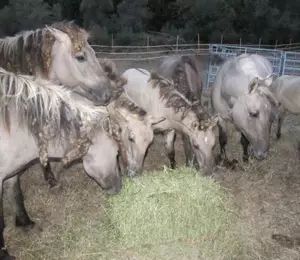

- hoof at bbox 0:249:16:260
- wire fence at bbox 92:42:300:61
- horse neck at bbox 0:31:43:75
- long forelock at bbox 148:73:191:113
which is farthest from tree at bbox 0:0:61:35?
hoof at bbox 0:249:16:260

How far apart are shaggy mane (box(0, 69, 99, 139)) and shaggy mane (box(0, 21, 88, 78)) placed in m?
0.80

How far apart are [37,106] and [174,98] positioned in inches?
88.6

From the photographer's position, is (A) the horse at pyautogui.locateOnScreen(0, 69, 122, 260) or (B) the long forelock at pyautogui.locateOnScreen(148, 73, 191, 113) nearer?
(A) the horse at pyautogui.locateOnScreen(0, 69, 122, 260)

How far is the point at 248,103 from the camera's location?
4.92 metres

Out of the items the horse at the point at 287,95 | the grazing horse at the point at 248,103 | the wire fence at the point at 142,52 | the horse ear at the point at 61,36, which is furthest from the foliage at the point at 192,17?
the horse ear at the point at 61,36

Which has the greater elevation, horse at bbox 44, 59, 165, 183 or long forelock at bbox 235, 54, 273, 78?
long forelock at bbox 235, 54, 273, 78

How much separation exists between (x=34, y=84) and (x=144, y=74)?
124 inches

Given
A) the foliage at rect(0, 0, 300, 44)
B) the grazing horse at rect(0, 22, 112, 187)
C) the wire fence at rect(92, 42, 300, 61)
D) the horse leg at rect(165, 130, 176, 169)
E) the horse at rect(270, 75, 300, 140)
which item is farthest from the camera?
the foliage at rect(0, 0, 300, 44)

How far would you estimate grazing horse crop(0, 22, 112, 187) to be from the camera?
3.81 metres

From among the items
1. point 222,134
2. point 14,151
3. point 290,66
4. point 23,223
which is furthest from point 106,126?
point 290,66

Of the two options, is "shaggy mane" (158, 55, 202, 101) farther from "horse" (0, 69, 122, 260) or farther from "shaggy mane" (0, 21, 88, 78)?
"horse" (0, 69, 122, 260)

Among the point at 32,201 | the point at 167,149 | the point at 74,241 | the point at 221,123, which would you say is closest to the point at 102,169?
the point at 74,241

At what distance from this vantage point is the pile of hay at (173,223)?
3.45m

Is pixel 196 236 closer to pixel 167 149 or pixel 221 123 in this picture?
pixel 167 149
